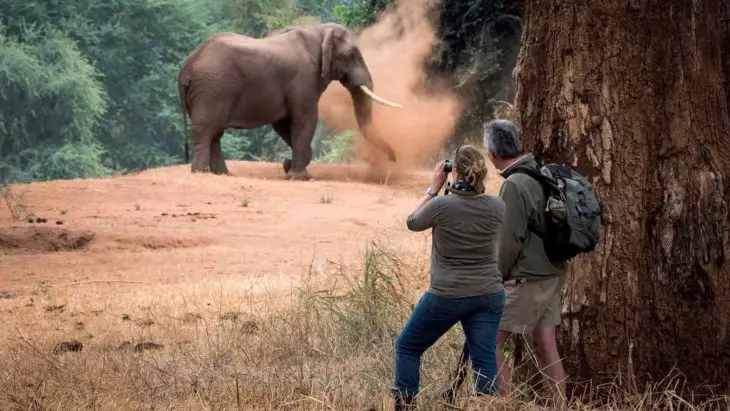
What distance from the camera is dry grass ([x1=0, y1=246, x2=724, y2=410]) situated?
565 centimetres

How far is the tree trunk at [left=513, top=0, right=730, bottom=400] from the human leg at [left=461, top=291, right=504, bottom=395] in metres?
0.70

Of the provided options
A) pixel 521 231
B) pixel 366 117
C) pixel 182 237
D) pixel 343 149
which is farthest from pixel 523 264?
pixel 343 149

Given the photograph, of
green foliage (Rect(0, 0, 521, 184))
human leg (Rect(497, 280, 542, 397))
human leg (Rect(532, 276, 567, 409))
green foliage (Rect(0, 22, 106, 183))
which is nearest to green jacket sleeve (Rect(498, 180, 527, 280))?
human leg (Rect(497, 280, 542, 397))

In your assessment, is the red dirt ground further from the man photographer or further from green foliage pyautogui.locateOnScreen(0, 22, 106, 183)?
green foliage pyautogui.locateOnScreen(0, 22, 106, 183)

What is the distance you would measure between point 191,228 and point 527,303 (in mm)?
10373

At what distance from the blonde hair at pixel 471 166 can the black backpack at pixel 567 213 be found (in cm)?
27

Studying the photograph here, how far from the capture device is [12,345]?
7625 millimetres

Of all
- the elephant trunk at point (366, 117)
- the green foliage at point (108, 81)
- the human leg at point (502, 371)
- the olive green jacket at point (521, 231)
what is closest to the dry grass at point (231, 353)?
the human leg at point (502, 371)

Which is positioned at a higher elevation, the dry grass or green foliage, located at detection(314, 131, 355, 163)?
the dry grass

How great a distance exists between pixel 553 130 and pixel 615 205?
0.48 meters

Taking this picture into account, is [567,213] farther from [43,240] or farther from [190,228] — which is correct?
[190,228]

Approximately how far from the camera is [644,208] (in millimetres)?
5668

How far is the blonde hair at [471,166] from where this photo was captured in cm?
502

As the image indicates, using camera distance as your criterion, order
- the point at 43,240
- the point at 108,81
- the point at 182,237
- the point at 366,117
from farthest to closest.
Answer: the point at 108,81 < the point at 366,117 < the point at 182,237 < the point at 43,240
